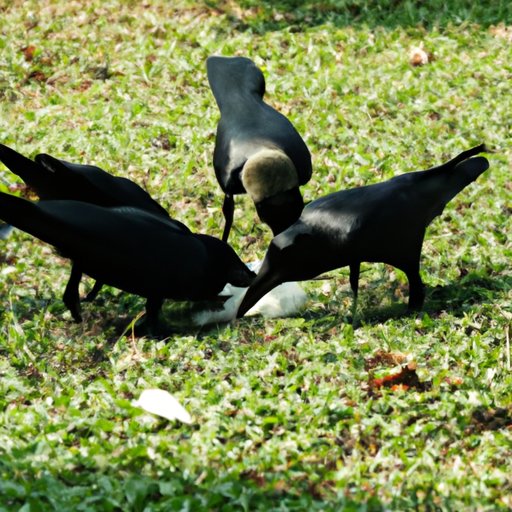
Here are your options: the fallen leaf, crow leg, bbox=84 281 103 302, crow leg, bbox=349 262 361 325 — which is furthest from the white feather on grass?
the fallen leaf

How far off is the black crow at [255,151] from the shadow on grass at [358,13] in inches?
102

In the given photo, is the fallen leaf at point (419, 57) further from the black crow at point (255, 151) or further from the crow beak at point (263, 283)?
the crow beak at point (263, 283)

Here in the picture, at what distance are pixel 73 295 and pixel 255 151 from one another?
155 centimetres

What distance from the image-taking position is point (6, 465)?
4.52 metres

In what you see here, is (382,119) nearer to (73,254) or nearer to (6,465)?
(73,254)

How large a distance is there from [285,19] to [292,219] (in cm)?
432

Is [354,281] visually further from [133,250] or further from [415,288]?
[133,250]

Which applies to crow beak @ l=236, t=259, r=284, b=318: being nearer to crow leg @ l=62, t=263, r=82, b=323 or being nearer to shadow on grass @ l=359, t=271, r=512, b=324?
shadow on grass @ l=359, t=271, r=512, b=324

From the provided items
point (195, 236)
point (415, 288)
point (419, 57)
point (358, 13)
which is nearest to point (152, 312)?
point (195, 236)

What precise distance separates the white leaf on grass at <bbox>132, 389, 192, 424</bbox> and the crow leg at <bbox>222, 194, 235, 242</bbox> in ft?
7.43

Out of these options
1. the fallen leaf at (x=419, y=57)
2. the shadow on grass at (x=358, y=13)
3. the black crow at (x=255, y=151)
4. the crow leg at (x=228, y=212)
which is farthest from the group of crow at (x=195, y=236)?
the shadow on grass at (x=358, y=13)

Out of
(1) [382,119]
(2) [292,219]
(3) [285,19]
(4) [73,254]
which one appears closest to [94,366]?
(4) [73,254]

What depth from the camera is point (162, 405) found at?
16.3 feet

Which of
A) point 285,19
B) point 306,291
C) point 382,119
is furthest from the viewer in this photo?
point 285,19
